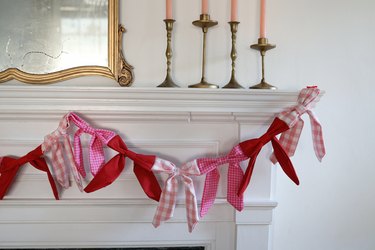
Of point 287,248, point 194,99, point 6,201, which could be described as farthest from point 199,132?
point 6,201

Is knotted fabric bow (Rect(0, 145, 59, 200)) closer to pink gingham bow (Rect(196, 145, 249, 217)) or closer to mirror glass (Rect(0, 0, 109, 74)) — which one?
mirror glass (Rect(0, 0, 109, 74))

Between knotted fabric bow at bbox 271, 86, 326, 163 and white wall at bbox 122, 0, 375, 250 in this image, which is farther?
white wall at bbox 122, 0, 375, 250

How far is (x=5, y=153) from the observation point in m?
1.18

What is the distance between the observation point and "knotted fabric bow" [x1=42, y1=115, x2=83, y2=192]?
3.70 ft

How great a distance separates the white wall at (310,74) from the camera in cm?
125

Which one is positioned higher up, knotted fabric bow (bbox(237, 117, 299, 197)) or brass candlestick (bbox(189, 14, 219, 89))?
brass candlestick (bbox(189, 14, 219, 89))

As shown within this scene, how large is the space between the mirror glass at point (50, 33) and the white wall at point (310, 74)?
80 millimetres

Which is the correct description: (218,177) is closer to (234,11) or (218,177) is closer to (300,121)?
(300,121)

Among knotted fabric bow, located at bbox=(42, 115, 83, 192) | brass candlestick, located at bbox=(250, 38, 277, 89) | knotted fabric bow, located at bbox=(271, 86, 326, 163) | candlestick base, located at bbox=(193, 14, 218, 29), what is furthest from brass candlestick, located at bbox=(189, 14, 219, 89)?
knotted fabric bow, located at bbox=(42, 115, 83, 192)

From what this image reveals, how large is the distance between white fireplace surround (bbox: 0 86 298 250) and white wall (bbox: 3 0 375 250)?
0.15 m

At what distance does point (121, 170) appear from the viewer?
1.14m

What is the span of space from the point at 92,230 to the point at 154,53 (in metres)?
0.62

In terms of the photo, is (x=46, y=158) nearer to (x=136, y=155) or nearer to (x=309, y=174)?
(x=136, y=155)

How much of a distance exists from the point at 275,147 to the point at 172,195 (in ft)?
1.13
